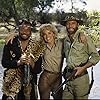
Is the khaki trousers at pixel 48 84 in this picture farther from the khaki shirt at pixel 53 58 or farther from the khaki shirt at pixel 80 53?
the khaki shirt at pixel 80 53

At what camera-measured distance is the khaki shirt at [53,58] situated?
4688mm

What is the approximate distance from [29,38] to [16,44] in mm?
198

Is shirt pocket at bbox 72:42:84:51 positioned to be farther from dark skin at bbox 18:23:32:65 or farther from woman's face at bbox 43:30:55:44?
dark skin at bbox 18:23:32:65

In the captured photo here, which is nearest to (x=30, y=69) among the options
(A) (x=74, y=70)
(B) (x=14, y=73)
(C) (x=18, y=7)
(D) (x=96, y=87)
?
(B) (x=14, y=73)

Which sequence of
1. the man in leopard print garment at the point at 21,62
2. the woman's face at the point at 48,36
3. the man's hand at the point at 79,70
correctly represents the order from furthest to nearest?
the woman's face at the point at 48,36
the man in leopard print garment at the point at 21,62
the man's hand at the point at 79,70

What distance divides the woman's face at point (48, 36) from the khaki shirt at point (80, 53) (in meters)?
0.28

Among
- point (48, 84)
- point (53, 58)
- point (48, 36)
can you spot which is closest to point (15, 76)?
point (48, 84)

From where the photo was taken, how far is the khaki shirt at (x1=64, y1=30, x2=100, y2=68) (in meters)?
4.45

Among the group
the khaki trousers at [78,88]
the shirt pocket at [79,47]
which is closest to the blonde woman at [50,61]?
the khaki trousers at [78,88]

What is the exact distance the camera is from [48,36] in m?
4.66

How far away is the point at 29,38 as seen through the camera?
15.0 ft

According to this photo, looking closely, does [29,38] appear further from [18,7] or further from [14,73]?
[18,7]

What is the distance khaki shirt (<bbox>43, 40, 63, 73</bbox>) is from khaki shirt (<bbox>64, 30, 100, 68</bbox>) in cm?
21

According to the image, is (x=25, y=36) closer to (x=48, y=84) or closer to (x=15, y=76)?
(x=15, y=76)
